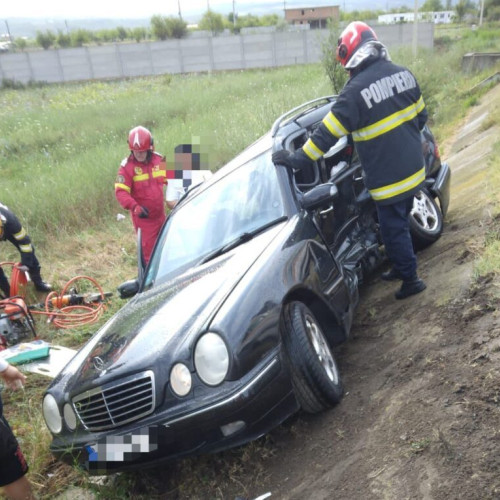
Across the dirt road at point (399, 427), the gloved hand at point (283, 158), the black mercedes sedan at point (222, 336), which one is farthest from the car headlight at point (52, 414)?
the gloved hand at point (283, 158)

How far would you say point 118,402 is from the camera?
8.85 feet

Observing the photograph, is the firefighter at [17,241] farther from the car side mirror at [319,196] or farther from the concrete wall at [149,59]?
the concrete wall at [149,59]

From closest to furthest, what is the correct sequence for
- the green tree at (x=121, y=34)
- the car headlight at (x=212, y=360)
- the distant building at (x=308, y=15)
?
the car headlight at (x=212, y=360)
the distant building at (x=308, y=15)
the green tree at (x=121, y=34)

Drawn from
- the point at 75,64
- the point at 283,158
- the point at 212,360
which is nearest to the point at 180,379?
the point at 212,360

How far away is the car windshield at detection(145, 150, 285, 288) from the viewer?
363 cm

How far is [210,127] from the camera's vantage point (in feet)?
38.5

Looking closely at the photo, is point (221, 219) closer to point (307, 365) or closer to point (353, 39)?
point (307, 365)

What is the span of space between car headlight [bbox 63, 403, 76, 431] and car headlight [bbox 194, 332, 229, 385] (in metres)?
0.87

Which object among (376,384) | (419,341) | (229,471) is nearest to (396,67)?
(419,341)

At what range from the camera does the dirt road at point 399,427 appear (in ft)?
7.47

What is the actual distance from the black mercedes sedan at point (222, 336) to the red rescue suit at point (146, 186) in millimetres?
1961

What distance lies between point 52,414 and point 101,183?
266 inches

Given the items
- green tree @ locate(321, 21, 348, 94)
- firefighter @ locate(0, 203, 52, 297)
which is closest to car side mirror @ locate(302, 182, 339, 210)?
firefighter @ locate(0, 203, 52, 297)

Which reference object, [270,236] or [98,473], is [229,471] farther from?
[270,236]
